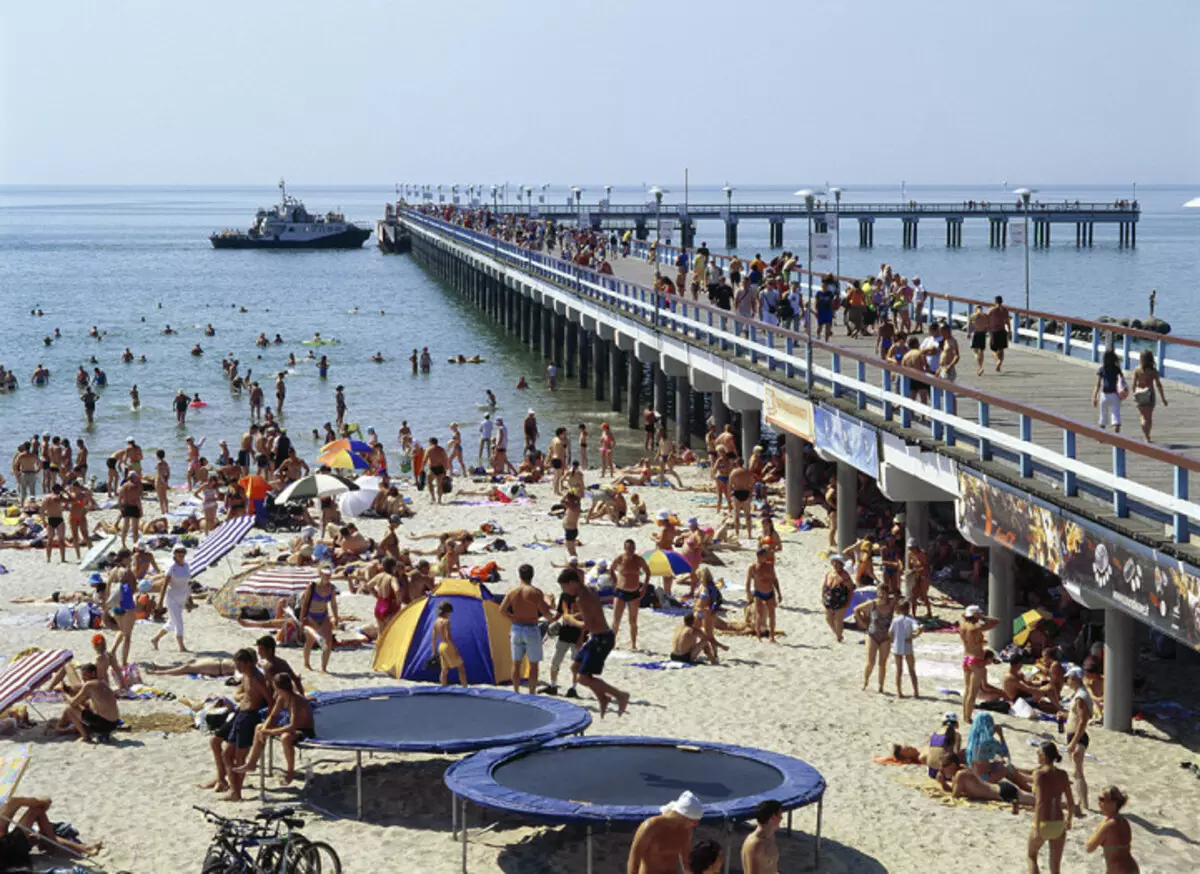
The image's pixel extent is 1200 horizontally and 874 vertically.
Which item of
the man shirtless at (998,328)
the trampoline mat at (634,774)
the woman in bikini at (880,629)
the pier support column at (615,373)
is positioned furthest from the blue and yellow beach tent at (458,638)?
the pier support column at (615,373)

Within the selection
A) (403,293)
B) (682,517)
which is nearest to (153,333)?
(403,293)

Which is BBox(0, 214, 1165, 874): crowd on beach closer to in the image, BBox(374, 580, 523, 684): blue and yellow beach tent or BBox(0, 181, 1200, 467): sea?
BBox(374, 580, 523, 684): blue and yellow beach tent

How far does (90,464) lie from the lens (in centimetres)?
3350

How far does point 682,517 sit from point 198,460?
10307 millimetres

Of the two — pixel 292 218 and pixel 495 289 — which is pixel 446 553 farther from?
pixel 292 218

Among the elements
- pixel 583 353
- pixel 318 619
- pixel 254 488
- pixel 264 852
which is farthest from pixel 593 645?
pixel 583 353

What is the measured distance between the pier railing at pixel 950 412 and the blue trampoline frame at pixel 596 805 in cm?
313

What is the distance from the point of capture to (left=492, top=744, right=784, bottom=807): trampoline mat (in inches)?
390

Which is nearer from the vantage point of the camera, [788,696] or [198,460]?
[788,696]

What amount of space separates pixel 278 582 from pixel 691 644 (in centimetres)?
443

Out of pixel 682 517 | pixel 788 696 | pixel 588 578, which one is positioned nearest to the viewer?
pixel 788 696

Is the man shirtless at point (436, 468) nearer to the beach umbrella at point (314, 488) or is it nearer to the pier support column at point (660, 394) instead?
the beach umbrella at point (314, 488)

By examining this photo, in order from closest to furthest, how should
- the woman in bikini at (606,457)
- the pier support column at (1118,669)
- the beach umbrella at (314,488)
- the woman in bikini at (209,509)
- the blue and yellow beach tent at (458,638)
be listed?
the pier support column at (1118,669) → the blue and yellow beach tent at (458,638) → the beach umbrella at (314,488) → the woman in bikini at (209,509) → the woman in bikini at (606,457)

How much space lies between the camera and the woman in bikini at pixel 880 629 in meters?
14.1
